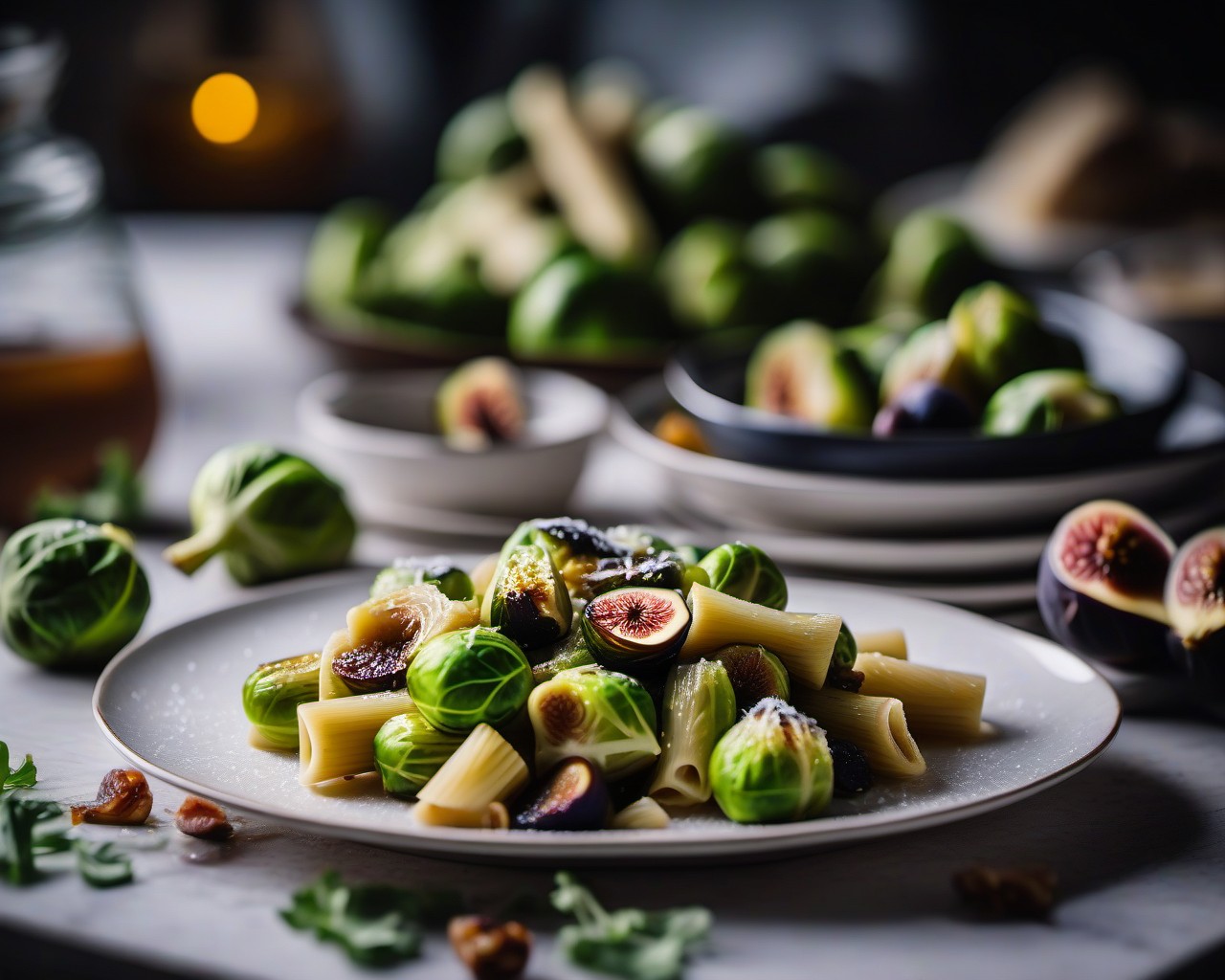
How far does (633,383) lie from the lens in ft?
10.7

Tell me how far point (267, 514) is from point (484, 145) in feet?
7.35

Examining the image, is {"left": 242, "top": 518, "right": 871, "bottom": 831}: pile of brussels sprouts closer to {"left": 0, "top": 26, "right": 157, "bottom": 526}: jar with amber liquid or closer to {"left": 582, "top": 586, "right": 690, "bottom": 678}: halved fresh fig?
{"left": 582, "top": 586, "right": 690, "bottom": 678}: halved fresh fig

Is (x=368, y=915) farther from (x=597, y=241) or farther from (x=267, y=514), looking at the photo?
(x=597, y=241)

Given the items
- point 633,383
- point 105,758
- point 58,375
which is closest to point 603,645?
point 105,758

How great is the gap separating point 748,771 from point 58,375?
5.72 feet

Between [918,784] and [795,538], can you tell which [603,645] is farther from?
[795,538]

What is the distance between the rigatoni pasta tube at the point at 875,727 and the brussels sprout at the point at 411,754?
0.42 m

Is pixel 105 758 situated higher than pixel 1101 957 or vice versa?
pixel 1101 957

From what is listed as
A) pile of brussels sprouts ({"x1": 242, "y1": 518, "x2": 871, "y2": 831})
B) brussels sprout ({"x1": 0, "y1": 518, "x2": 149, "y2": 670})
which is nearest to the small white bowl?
brussels sprout ({"x1": 0, "y1": 518, "x2": 149, "y2": 670})

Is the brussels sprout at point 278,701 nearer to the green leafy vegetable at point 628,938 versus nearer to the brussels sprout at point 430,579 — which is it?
the brussels sprout at point 430,579

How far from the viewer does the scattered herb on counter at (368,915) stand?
4.17 feet

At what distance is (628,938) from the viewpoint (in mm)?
1271

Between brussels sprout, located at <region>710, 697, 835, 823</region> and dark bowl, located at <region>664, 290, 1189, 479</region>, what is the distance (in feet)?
2.88

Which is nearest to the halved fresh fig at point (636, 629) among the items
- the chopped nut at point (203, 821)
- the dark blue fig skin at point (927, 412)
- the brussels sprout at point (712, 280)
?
the chopped nut at point (203, 821)
